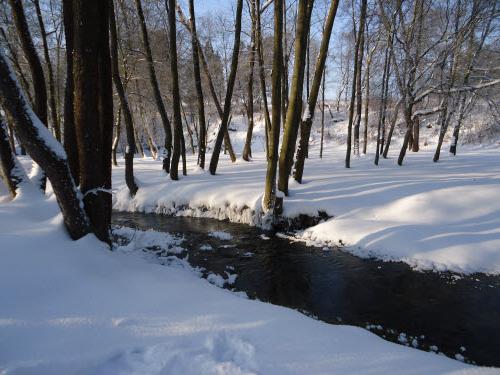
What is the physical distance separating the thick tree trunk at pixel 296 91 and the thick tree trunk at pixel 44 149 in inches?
232

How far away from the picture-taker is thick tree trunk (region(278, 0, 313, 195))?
7.99 meters

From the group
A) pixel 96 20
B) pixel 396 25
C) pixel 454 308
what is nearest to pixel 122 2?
pixel 96 20

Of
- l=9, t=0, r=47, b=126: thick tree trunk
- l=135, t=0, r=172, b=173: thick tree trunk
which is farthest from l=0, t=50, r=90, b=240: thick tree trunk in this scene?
l=135, t=0, r=172, b=173: thick tree trunk

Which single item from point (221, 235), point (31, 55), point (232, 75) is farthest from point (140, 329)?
point (232, 75)

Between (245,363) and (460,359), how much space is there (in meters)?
3.23

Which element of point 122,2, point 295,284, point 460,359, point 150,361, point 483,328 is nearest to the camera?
point 150,361

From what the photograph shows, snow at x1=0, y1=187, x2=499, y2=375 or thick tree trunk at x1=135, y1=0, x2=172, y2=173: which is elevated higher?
thick tree trunk at x1=135, y1=0, x2=172, y2=173

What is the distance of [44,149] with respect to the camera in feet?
13.5

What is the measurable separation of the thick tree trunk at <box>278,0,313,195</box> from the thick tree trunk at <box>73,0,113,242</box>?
4961 millimetres

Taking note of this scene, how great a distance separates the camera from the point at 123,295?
149 inches

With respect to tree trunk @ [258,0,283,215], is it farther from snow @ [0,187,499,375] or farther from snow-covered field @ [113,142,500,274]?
snow @ [0,187,499,375]

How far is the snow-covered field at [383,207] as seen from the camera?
689cm

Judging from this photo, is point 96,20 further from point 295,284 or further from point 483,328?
point 483,328

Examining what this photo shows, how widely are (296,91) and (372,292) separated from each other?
17.8ft
